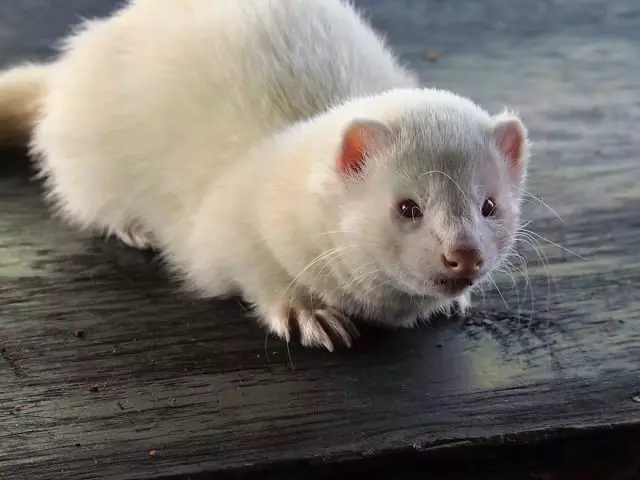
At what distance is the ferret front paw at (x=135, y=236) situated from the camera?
125 centimetres

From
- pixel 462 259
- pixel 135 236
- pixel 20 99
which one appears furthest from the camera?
pixel 20 99

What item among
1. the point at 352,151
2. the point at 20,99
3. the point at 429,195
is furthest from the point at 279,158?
the point at 20,99

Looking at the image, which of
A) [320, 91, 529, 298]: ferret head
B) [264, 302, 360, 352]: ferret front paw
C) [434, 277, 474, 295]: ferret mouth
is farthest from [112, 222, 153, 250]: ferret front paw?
[434, 277, 474, 295]: ferret mouth

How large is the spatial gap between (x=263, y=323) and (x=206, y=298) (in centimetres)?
10

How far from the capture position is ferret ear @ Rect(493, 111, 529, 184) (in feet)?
3.23

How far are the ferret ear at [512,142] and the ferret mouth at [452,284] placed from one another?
16cm

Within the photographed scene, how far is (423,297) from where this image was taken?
1.03 metres

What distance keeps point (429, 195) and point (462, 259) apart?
0.08m

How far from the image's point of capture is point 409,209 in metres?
0.93

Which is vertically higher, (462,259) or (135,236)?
(462,259)

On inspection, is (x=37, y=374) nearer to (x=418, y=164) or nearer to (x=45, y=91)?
(x=418, y=164)

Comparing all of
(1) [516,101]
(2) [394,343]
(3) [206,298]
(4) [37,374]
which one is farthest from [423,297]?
(1) [516,101]

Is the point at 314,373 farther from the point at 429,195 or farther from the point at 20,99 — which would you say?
the point at 20,99

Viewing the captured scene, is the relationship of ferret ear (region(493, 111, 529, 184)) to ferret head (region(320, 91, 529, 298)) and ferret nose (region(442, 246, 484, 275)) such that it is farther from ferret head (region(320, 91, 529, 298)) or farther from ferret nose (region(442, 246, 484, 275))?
ferret nose (region(442, 246, 484, 275))
